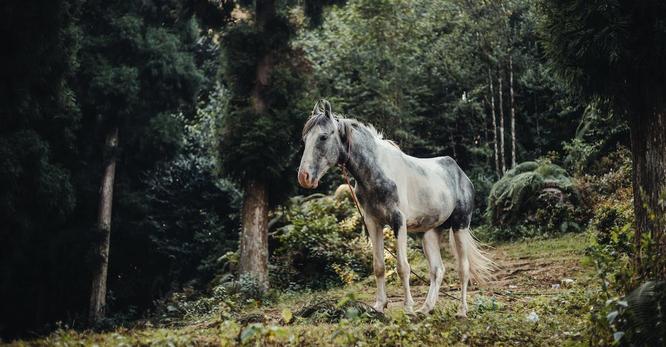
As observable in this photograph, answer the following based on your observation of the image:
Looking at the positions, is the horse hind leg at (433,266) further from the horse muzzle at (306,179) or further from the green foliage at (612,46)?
the green foliage at (612,46)

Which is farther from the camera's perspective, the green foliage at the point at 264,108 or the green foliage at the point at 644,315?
the green foliage at the point at 264,108

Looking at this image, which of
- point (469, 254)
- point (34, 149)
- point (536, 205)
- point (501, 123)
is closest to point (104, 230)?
point (34, 149)

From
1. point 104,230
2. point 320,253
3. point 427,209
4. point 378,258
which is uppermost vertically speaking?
point 104,230

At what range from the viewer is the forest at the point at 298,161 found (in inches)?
293

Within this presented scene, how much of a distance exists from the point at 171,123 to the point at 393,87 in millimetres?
8457

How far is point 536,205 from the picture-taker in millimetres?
18078

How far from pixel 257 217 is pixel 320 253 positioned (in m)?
1.82

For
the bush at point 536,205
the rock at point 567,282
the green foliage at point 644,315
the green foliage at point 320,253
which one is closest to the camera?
the green foliage at point 644,315

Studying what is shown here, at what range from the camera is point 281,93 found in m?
14.5

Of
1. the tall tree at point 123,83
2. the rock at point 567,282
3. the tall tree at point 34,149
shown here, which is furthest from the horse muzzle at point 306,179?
the tall tree at point 123,83

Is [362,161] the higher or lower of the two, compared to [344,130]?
lower

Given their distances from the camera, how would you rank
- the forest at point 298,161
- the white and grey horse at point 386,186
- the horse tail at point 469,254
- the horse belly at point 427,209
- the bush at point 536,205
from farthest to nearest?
the bush at point 536,205 → the horse tail at point 469,254 → the forest at point 298,161 → the horse belly at point 427,209 → the white and grey horse at point 386,186

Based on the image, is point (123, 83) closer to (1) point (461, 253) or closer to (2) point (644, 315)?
(1) point (461, 253)

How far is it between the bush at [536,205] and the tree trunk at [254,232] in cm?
768
